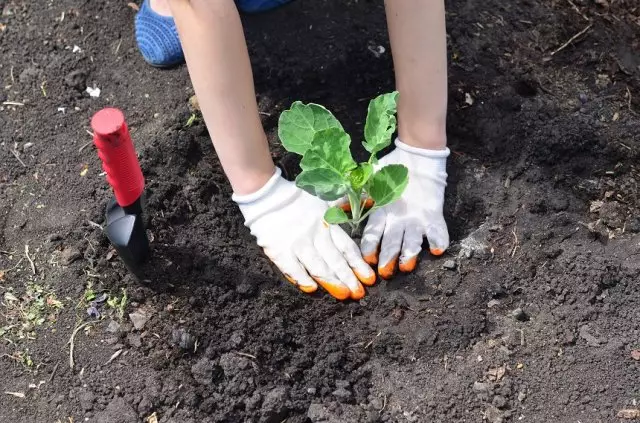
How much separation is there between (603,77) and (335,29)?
0.76 m

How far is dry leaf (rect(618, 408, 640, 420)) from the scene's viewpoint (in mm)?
1571

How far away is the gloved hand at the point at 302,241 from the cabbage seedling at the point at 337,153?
0.11 metres

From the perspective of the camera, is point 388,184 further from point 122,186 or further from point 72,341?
point 72,341

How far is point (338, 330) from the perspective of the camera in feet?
5.82

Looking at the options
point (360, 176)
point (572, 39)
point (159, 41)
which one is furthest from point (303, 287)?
Result: point (572, 39)

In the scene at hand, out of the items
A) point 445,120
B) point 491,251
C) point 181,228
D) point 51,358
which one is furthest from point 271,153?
point 51,358

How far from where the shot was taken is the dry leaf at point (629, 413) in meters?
1.57

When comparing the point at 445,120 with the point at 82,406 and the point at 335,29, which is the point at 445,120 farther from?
the point at 82,406

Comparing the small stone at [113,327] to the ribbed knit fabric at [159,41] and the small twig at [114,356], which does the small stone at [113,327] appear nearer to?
the small twig at [114,356]

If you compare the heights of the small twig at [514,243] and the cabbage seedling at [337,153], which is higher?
the cabbage seedling at [337,153]

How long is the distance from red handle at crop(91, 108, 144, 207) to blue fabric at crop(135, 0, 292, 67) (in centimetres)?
68

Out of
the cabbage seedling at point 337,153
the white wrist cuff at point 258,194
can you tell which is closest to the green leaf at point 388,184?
the cabbage seedling at point 337,153

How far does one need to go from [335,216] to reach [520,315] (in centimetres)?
46

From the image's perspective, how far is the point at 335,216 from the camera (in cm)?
176
